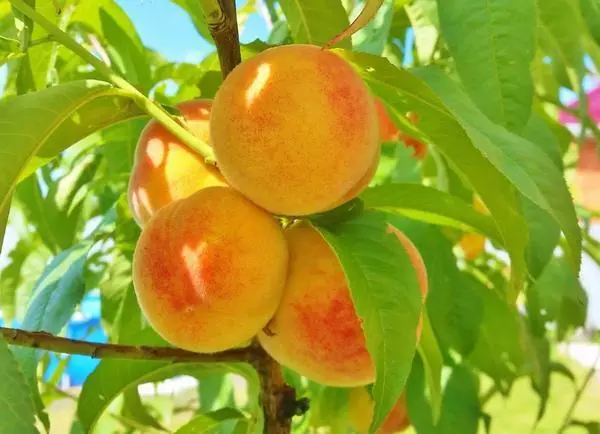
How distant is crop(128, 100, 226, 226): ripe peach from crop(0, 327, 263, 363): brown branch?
0.34 ft

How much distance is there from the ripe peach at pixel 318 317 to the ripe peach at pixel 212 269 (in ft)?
0.04

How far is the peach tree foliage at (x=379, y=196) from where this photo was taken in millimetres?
475

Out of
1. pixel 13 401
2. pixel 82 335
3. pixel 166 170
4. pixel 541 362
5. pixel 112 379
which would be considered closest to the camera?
pixel 13 401

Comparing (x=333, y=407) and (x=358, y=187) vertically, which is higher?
(x=358, y=187)

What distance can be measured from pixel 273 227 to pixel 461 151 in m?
0.14

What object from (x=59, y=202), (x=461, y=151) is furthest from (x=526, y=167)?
(x=59, y=202)

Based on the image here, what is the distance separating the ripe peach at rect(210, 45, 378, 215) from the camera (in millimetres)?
465

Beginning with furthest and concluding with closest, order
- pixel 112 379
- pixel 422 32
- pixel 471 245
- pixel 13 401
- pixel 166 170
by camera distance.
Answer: pixel 471 245, pixel 422 32, pixel 112 379, pixel 166 170, pixel 13 401

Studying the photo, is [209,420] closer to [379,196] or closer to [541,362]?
[379,196]

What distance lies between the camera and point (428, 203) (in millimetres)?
615

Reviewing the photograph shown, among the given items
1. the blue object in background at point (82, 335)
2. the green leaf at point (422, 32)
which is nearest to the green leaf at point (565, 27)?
the green leaf at point (422, 32)

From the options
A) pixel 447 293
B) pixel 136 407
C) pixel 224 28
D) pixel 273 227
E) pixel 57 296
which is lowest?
pixel 136 407

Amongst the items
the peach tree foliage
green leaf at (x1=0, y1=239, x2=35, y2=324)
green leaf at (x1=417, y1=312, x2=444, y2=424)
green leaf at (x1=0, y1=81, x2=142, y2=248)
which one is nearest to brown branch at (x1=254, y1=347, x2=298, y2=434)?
the peach tree foliage

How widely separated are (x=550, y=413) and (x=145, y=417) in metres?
1.65
